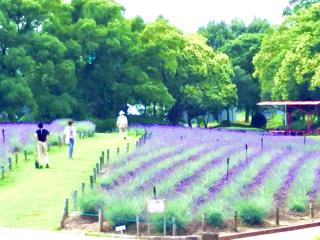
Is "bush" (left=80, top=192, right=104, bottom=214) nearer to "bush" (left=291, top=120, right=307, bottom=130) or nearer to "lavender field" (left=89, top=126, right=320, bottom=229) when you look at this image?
"lavender field" (left=89, top=126, right=320, bottom=229)

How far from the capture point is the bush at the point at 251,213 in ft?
58.0

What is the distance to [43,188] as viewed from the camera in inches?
898

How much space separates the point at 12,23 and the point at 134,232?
39966 mm

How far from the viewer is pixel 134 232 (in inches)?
662

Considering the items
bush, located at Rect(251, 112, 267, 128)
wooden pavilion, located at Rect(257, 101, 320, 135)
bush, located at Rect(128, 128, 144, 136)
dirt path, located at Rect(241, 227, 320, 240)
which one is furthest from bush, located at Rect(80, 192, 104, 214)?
bush, located at Rect(251, 112, 267, 128)

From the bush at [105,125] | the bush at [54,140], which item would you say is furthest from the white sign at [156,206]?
the bush at [105,125]

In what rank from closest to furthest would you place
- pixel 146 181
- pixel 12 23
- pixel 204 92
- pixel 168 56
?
pixel 146 181 < pixel 12 23 < pixel 168 56 < pixel 204 92

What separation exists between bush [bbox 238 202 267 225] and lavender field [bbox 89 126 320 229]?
0.02 m

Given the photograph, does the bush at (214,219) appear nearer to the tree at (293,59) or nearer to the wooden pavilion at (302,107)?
the tree at (293,59)

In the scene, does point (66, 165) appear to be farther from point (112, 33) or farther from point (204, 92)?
point (204, 92)

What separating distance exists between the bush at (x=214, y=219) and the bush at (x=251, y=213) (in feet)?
3.05

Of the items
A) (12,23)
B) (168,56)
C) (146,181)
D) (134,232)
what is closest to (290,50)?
(168,56)

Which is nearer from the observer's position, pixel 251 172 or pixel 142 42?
pixel 251 172

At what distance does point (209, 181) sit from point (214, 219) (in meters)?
4.09
